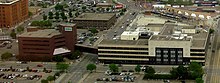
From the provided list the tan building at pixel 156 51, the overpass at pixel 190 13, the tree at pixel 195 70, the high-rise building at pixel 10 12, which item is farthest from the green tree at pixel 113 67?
the overpass at pixel 190 13

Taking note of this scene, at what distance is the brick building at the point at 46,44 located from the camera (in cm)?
4947

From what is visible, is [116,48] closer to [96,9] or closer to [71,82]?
[71,82]

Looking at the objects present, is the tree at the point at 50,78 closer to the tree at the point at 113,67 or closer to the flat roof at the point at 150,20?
the tree at the point at 113,67

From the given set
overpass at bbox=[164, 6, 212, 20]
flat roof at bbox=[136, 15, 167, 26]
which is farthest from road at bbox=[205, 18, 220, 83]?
overpass at bbox=[164, 6, 212, 20]

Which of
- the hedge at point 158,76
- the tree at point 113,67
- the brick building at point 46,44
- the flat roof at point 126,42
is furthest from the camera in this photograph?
the brick building at point 46,44

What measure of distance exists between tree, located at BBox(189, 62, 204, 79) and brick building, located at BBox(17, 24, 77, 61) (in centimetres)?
1367

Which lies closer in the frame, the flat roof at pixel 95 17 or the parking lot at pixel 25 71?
the parking lot at pixel 25 71

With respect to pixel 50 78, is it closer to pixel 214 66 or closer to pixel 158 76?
pixel 158 76

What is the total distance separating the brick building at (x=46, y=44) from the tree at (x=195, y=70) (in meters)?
13.7

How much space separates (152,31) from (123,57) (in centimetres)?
896

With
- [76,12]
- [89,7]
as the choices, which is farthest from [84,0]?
[76,12]

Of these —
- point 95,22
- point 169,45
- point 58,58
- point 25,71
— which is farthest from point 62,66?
point 95,22

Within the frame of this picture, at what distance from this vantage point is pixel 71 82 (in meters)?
41.6

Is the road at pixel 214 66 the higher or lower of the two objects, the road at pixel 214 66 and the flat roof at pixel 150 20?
the lower
